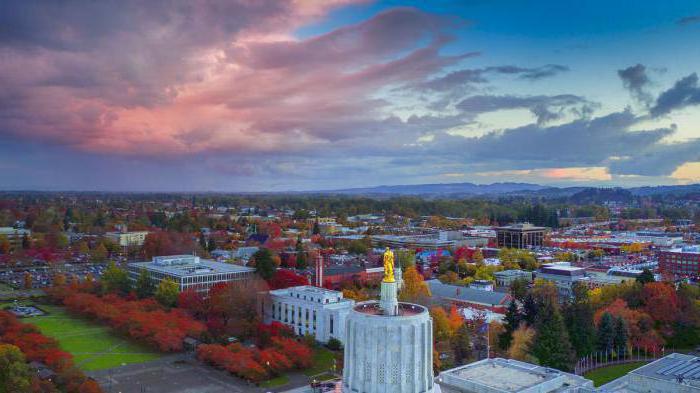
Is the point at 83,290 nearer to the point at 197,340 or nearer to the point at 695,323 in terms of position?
the point at 197,340

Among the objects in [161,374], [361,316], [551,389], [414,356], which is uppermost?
[361,316]

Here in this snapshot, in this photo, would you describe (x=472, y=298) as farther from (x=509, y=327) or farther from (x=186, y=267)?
(x=186, y=267)

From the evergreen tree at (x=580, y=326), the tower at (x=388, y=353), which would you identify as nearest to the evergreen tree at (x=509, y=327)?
the evergreen tree at (x=580, y=326)

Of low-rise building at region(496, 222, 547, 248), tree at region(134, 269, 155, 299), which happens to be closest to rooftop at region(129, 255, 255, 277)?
tree at region(134, 269, 155, 299)

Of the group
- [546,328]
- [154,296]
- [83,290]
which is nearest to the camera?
[546,328]

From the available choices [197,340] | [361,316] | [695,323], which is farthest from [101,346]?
[695,323]

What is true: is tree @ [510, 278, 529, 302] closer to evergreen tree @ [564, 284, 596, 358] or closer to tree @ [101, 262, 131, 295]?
evergreen tree @ [564, 284, 596, 358]

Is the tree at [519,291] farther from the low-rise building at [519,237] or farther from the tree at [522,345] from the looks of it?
the low-rise building at [519,237]
